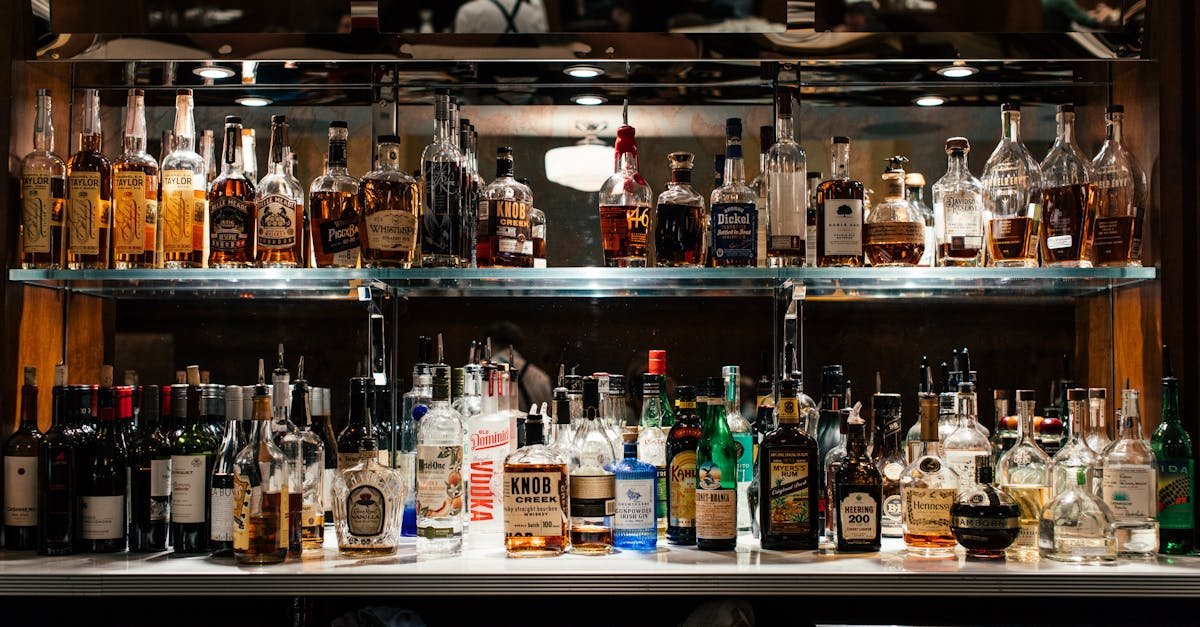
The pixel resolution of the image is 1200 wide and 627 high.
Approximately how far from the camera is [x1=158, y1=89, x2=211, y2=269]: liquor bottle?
2426 millimetres

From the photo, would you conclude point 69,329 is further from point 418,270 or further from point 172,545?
point 418,270

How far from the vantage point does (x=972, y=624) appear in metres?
2.30

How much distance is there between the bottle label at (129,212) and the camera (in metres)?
2.41

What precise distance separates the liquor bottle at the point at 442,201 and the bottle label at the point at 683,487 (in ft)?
2.14

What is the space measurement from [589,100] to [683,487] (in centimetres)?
105

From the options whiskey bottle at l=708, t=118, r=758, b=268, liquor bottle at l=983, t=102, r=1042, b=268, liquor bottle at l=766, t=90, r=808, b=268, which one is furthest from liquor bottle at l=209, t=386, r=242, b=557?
liquor bottle at l=983, t=102, r=1042, b=268

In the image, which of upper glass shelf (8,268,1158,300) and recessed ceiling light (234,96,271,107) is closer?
upper glass shelf (8,268,1158,300)

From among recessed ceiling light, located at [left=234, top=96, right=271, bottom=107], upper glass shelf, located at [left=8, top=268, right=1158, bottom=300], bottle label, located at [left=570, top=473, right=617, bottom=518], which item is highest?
recessed ceiling light, located at [left=234, top=96, right=271, bottom=107]

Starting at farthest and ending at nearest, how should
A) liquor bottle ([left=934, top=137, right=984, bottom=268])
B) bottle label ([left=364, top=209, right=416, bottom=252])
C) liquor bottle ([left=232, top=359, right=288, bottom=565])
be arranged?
liquor bottle ([left=934, top=137, right=984, bottom=268]) → bottle label ([left=364, top=209, right=416, bottom=252]) → liquor bottle ([left=232, top=359, right=288, bottom=565])

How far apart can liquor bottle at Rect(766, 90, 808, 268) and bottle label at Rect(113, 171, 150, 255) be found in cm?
141

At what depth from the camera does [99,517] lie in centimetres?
223

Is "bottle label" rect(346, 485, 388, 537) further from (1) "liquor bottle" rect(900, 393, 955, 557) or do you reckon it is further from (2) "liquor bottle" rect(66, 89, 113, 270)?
(1) "liquor bottle" rect(900, 393, 955, 557)

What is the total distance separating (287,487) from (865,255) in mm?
1332

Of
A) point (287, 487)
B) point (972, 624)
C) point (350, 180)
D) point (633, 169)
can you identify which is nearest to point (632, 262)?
point (633, 169)
